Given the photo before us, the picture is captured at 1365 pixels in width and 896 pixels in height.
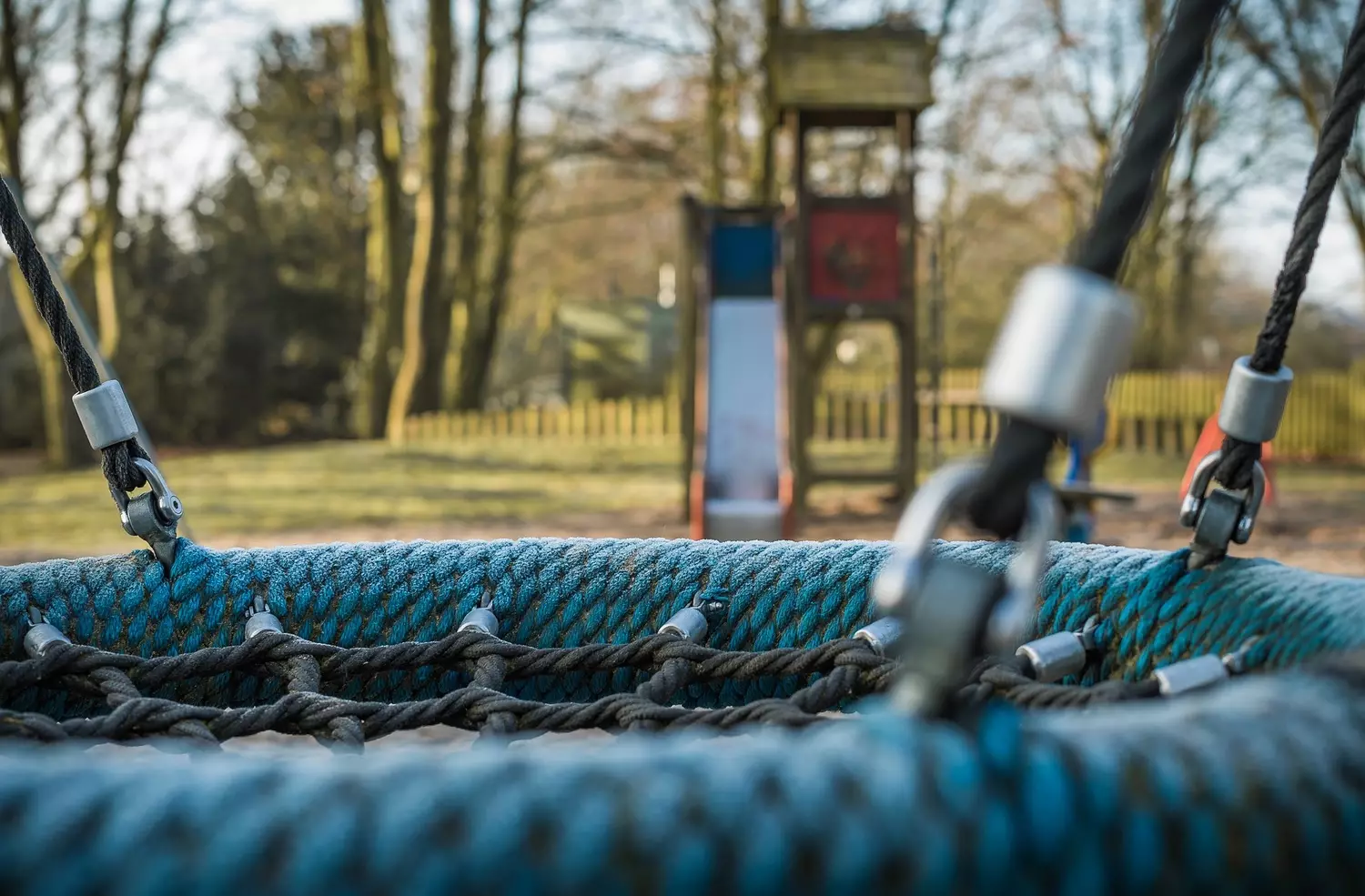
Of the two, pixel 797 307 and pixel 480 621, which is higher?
pixel 797 307

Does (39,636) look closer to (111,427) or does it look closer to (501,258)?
(111,427)

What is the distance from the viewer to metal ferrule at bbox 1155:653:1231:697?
0.55 metres

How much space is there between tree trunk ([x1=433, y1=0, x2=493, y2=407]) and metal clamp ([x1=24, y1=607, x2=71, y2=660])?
1337cm

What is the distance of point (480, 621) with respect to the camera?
0.75m

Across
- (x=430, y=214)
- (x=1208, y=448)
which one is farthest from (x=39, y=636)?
(x=430, y=214)

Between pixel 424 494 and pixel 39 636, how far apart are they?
8.26 meters

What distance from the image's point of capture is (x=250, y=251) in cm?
1563

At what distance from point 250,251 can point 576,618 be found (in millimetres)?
15987

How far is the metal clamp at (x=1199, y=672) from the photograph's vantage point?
550mm

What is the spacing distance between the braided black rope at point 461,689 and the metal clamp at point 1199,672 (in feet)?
0.06

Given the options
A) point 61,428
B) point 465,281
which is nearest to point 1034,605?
point 61,428

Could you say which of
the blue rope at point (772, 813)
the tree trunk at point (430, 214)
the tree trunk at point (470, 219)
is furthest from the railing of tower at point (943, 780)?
the tree trunk at point (470, 219)

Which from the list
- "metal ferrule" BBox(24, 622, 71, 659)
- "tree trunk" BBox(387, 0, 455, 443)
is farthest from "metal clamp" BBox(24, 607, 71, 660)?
"tree trunk" BBox(387, 0, 455, 443)

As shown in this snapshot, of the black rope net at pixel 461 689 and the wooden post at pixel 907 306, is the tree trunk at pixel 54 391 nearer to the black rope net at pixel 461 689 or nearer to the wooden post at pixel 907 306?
the wooden post at pixel 907 306
